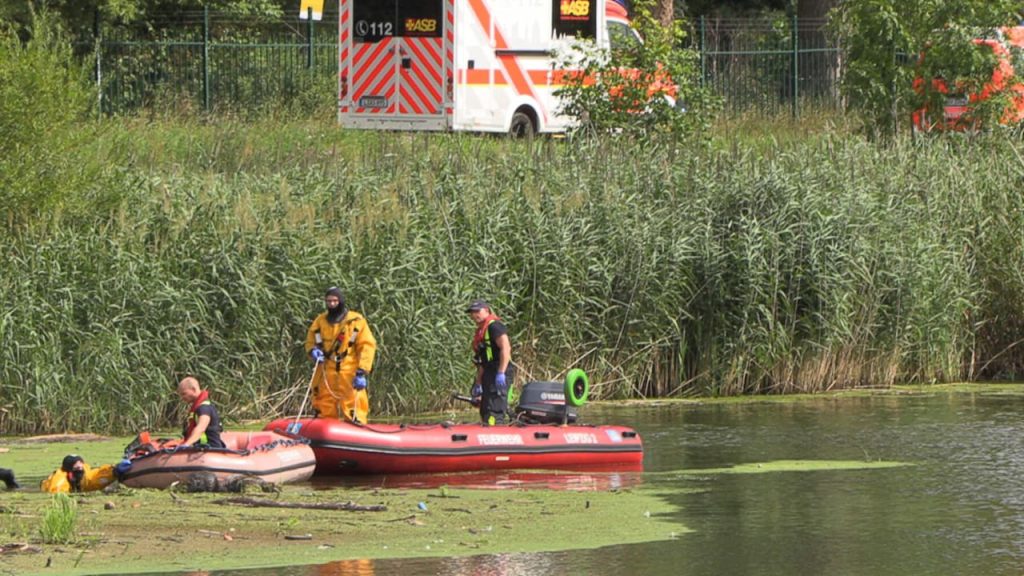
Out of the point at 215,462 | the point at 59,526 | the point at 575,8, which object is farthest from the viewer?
the point at 575,8

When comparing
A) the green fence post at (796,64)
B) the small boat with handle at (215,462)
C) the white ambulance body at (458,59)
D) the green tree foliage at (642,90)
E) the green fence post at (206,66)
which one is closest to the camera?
the small boat with handle at (215,462)

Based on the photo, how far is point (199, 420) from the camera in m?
14.3

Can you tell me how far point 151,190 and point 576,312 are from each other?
178 inches

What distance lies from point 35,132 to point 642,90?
827cm

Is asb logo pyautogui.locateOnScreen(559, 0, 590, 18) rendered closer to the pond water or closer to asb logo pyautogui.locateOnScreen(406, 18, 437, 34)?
asb logo pyautogui.locateOnScreen(406, 18, 437, 34)

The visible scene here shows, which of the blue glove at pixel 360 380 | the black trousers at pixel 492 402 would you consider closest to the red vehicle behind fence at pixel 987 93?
the black trousers at pixel 492 402

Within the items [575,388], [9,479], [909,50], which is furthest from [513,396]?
[909,50]

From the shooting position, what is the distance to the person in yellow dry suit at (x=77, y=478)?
45.4 ft

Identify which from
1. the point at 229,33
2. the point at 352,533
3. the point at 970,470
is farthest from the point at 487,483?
the point at 229,33

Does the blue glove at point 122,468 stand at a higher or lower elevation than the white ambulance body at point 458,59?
lower

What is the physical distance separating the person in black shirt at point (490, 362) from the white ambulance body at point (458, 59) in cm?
995

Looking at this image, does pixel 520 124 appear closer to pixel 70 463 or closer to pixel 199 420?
pixel 199 420

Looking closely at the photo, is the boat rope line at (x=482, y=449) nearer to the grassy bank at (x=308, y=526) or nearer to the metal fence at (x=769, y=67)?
the grassy bank at (x=308, y=526)

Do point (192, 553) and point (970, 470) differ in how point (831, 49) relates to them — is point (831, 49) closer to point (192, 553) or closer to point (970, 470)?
point (970, 470)
